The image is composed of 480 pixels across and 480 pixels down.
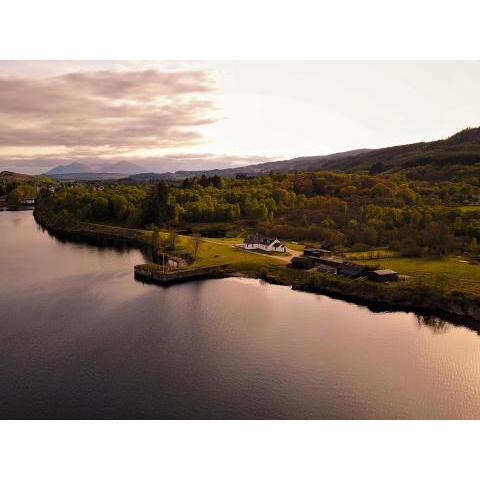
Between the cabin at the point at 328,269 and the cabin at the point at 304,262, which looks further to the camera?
the cabin at the point at 304,262

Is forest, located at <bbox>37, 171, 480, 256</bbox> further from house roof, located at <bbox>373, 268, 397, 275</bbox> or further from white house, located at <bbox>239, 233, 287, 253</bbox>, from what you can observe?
house roof, located at <bbox>373, 268, 397, 275</bbox>

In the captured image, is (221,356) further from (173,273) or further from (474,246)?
(474,246)

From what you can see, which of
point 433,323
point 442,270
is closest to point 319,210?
point 442,270

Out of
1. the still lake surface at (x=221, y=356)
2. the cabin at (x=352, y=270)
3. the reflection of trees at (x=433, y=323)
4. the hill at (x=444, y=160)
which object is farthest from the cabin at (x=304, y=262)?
the hill at (x=444, y=160)

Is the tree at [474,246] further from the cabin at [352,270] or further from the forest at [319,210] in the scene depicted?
the cabin at [352,270]

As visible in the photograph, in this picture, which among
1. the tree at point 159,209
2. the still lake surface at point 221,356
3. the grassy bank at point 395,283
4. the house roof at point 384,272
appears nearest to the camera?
the still lake surface at point 221,356

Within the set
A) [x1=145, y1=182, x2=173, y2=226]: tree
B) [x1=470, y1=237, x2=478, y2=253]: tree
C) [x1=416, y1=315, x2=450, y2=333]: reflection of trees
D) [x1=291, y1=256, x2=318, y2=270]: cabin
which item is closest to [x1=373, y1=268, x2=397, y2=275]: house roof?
[x1=416, y1=315, x2=450, y2=333]: reflection of trees
